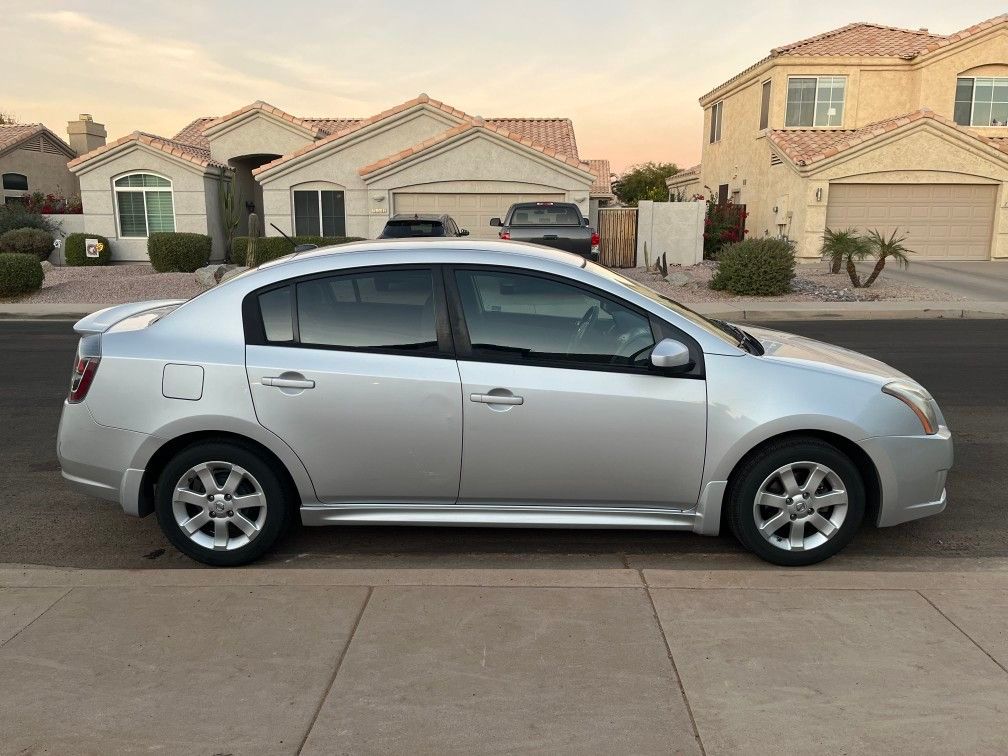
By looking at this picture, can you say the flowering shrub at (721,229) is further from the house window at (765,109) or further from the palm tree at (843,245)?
the palm tree at (843,245)

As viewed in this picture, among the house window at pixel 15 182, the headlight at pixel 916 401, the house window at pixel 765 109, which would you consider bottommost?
the headlight at pixel 916 401

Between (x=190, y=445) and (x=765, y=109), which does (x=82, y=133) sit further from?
(x=190, y=445)

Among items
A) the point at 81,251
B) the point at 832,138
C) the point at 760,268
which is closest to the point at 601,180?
the point at 832,138

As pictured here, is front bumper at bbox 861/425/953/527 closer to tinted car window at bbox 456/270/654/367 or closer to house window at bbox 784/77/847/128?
tinted car window at bbox 456/270/654/367

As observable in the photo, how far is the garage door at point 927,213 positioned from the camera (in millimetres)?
24219

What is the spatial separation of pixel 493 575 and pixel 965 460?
430cm

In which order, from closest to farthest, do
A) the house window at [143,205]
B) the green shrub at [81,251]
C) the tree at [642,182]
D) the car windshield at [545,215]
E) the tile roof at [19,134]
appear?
the car windshield at [545,215] < the green shrub at [81,251] < the house window at [143,205] < the tile roof at [19,134] < the tree at [642,182]

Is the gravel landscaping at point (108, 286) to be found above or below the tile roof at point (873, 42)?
below

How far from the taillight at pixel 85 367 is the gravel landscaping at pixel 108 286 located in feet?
48.7

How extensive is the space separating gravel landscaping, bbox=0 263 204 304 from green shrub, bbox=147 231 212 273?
0.42 metres

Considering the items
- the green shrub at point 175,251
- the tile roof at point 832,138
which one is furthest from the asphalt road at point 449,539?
the tile roof at point 832,138

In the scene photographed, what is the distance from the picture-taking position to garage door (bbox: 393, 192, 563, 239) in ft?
76.3

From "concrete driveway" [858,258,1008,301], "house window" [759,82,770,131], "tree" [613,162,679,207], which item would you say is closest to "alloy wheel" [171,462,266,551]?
"concrete driveway" [858,258,1008,301]

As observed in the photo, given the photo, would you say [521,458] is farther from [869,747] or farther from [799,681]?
[869,747]
